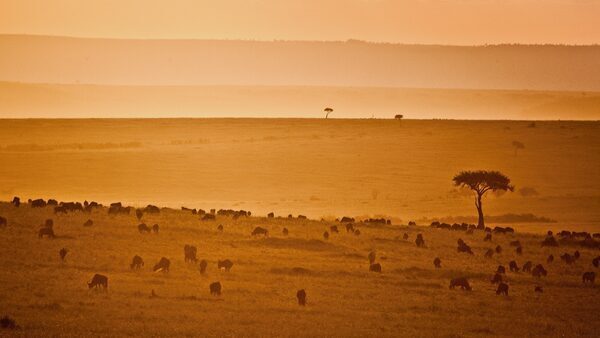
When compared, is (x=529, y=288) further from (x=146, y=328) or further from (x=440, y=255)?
(x=146, y=328)

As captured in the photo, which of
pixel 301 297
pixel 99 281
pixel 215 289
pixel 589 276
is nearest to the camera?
pixel 301 297

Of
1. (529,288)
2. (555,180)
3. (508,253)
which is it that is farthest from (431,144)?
(529,288)

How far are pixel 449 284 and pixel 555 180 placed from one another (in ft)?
167

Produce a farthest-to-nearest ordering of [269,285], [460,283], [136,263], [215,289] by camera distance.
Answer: [136,263], [460,283], [269,285], [215,289]

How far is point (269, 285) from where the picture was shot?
28.3 meters

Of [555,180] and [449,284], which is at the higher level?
[555,180]

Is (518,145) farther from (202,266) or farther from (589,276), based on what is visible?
(202,266)

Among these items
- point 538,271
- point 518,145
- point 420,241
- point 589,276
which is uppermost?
point 518,145

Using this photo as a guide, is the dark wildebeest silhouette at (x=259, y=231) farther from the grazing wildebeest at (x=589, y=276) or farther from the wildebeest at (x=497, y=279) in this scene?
the grazing wildebeest at (x=589, y=276)

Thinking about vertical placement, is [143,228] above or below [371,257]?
above

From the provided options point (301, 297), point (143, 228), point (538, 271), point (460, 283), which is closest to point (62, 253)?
point (143, 228)

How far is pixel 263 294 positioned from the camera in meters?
27.0

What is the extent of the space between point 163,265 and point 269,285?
10.7 ft

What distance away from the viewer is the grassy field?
23.3 m
